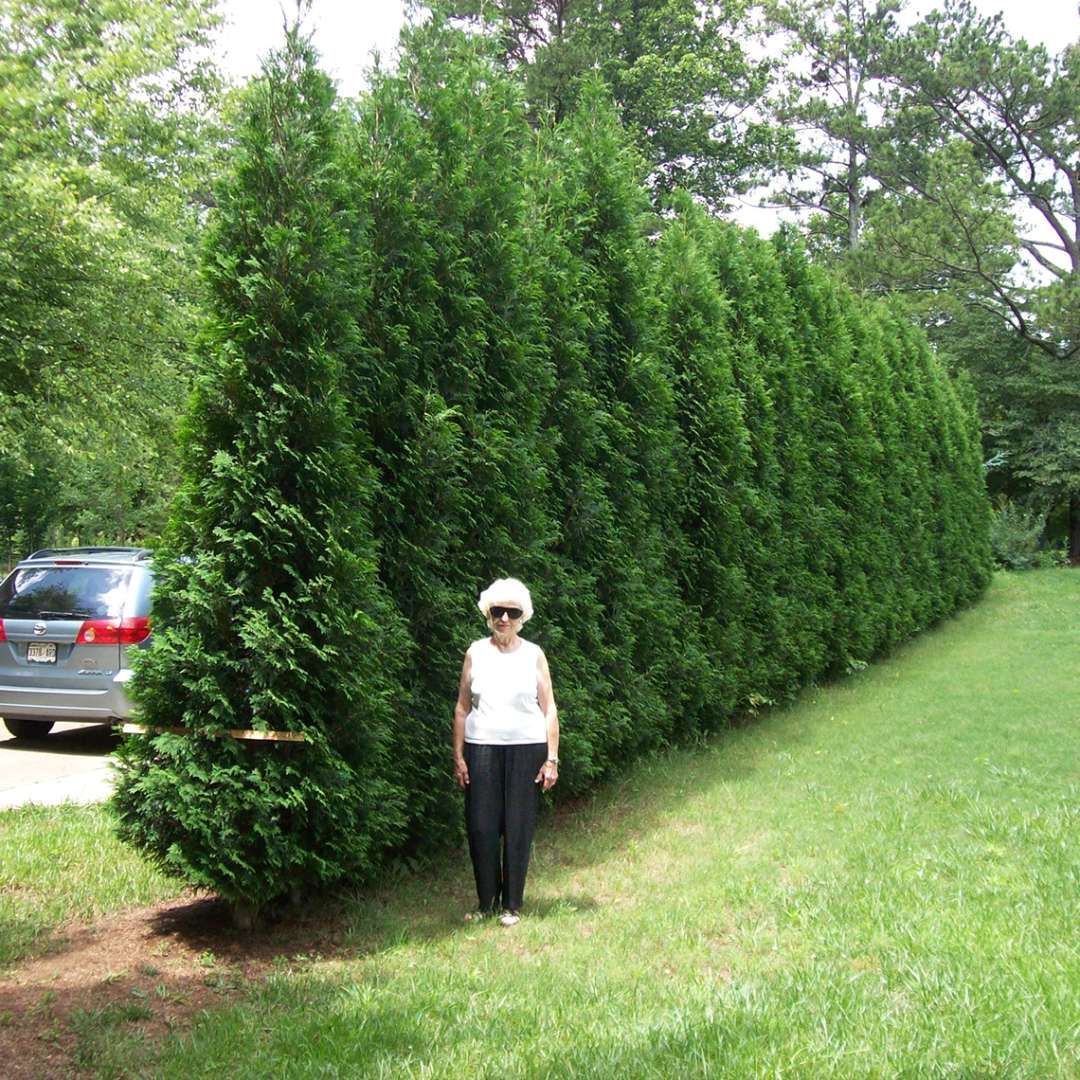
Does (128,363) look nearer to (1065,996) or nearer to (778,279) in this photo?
(778,279)

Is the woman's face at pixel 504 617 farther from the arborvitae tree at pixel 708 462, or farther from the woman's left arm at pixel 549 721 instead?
the arborvitae tree at pixel 708 462

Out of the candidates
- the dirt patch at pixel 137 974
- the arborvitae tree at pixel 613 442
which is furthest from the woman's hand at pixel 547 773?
the arborvitae tree at pixel 613 442

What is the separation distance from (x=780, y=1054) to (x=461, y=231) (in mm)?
4597

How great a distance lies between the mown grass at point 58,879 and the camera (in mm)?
4926

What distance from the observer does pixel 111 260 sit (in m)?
13.2

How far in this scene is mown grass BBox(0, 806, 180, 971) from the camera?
16.2 ft

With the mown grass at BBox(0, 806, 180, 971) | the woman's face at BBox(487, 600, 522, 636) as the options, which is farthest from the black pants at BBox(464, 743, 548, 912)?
the mown grass at BBox(0, 806, 180, 971)

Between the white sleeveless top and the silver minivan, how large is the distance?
510cm

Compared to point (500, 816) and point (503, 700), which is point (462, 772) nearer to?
point (500, 816)

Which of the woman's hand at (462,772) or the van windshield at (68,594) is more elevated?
the van windshield at (68,594)

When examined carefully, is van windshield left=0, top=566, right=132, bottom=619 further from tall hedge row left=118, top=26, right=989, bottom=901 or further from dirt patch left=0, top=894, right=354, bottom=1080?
dirt patch left=0, top=894, right=354, bottom=1080

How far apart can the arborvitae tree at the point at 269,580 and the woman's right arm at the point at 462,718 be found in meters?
0.43

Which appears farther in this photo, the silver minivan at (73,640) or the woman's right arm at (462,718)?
the silver minivan at (73,640)

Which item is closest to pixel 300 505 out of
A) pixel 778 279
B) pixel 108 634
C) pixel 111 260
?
pixel 108 634
